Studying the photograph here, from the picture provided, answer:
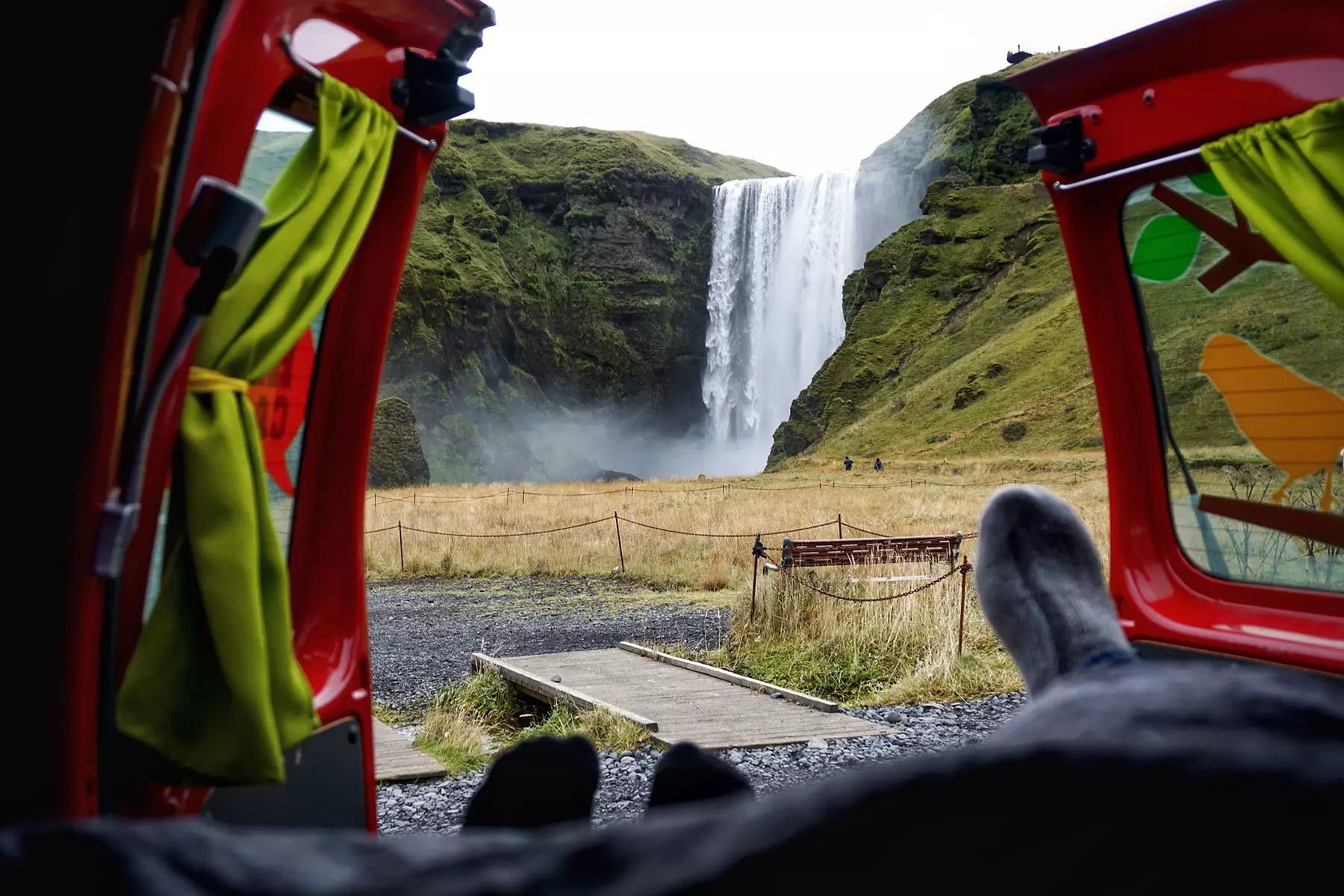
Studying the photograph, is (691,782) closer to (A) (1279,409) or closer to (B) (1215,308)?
(A) (1279,409)

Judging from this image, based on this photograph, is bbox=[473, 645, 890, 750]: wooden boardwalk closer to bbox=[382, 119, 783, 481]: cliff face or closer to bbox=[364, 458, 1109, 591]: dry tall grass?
bbox=[364, 458, 1109, 591]: dry tall grass

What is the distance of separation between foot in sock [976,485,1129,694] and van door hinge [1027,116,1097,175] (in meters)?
1.40

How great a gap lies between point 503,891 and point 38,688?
0.95 metres

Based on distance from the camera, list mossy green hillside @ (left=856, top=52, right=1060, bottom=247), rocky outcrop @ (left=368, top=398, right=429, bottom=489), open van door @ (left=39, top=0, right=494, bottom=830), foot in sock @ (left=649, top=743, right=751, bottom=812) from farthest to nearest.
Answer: mossy green hillside @ (left=856, top=52, right=1060, bottom=247) → rocky outcrop @ (left=368, top=398, right=429, bottom=489) → open van door @ (left=39, top=0, right=494, bottom=830) → foot in sock @ (left=649, top=743, right=751, bottom=812)

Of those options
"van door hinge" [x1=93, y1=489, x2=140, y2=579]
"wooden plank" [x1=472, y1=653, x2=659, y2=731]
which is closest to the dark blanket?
"van door hinge" [x1=93, y1=489, x2=140, y2=579]

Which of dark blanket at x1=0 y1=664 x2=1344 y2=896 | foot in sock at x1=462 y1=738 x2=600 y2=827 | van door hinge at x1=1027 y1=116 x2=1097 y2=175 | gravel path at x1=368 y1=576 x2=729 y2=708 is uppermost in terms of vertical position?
van door hinge at x1=1027 y1=116 x2=1097 y2=175

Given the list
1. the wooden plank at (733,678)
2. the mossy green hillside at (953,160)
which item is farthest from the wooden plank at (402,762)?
the mossy green hillside at (953,160)

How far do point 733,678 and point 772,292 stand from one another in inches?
1916

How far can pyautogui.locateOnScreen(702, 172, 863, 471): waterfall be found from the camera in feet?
176

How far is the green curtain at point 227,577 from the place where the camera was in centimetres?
145

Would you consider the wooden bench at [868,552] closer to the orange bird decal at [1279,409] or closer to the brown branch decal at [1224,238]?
the orange bird decal at [1279,409]

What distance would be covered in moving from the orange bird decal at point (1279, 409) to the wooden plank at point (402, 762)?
3.70 m

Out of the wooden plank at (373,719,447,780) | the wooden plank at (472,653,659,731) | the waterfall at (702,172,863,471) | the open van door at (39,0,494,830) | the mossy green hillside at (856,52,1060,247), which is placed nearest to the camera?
the open van door at (39,0,494,830)

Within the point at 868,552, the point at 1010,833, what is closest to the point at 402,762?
the point at 1010,833
